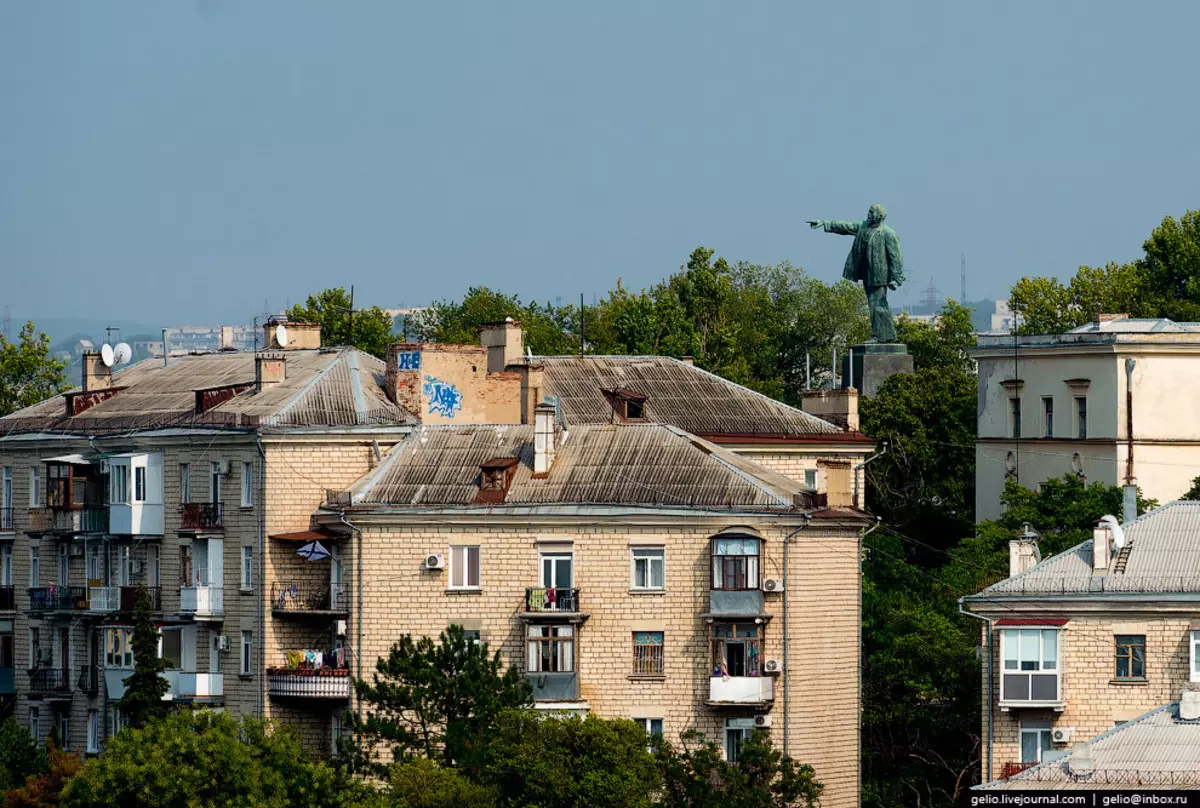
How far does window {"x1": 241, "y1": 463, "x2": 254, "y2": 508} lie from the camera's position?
83.6m

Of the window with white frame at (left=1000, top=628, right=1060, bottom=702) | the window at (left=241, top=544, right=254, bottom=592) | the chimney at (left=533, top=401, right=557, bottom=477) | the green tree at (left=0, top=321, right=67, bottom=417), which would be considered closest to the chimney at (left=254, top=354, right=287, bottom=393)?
the window at (left=241, top=544, right=254, bottom=592)

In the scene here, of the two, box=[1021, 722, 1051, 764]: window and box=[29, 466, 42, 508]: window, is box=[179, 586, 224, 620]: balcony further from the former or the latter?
box=[1021, 722, 1051, 764]: window

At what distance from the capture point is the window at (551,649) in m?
78.1

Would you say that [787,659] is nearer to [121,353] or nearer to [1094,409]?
[1094,409]

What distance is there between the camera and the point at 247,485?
275 ft

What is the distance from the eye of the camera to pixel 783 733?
77562 mm

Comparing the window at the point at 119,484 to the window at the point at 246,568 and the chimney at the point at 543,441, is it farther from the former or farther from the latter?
the chimney at the point at 543,441

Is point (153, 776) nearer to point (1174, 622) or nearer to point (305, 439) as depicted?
point (305, 439)

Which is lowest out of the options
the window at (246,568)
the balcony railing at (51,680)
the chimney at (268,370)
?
the balcony railing at (51,680)

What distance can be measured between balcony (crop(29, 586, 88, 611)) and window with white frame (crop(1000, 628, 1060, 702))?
28.9 metres

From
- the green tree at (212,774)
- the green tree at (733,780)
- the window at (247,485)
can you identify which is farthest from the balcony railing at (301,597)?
the green tree at (733,780)

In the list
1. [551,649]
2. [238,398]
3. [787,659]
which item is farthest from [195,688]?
[787,659]

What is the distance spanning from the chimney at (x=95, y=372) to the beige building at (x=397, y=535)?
164cm

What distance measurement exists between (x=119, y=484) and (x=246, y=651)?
798 cm
